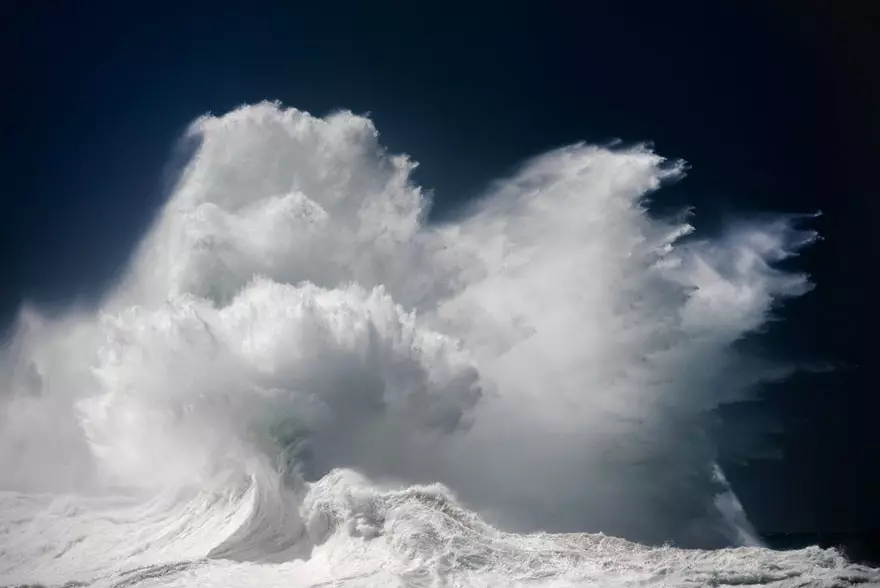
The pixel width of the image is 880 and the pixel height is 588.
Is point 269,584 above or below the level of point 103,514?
below

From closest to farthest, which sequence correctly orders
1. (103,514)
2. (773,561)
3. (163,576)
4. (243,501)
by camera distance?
(163,576), (773,561), (243,501), (103,514)

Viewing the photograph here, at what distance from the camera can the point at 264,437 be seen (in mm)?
22938

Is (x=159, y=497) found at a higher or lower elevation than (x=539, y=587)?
higher

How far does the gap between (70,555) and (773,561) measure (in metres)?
20.3

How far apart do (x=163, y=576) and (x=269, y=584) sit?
2.73 m

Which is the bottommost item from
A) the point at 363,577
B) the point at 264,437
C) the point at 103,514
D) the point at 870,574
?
the point at 870,574

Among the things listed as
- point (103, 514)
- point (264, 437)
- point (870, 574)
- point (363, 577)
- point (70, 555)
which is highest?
point (264, 437)

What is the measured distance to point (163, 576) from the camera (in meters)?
17.8

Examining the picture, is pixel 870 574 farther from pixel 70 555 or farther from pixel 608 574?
pixel 70 555

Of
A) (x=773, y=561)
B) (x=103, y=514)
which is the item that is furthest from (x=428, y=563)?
(x=103, y=514)

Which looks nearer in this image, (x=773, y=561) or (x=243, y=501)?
(x=773, y=561)

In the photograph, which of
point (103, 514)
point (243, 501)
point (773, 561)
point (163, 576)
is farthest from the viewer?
point (103, 514)

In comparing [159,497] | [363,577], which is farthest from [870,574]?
[159,497]

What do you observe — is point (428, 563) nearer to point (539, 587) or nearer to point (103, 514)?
point (539, 587)
